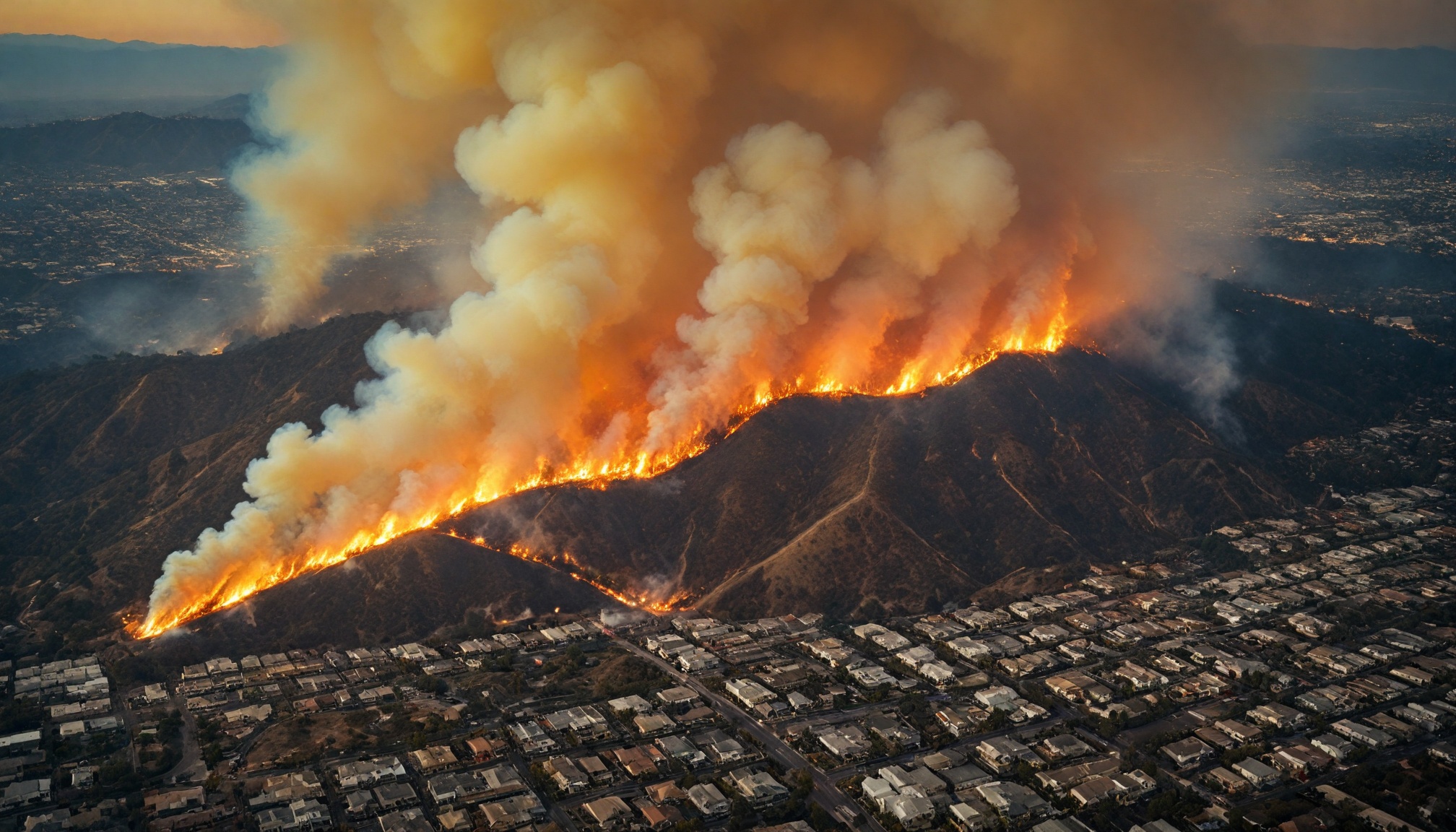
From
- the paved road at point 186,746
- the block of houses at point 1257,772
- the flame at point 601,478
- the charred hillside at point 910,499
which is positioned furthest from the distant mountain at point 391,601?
the block of houses at point 1257,772

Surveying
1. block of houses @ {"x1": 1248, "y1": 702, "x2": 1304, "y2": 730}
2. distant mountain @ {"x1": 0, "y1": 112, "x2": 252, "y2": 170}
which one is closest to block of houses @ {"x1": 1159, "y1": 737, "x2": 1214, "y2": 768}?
block of houses @ {"x1": 1248, "y1": 702, "x2": 1304, "y2": 730}

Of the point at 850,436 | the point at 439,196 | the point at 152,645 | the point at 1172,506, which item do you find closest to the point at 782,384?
the point at 850,436

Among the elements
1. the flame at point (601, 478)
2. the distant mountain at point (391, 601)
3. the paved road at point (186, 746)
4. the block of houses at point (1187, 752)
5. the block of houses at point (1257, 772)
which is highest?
the flame at point (601, 478)

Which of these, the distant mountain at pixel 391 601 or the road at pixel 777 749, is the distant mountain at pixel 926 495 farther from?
the road at pixel 777 749

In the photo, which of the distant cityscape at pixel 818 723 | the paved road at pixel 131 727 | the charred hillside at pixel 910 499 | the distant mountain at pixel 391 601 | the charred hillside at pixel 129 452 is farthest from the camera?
the charred hillside at pixel 910 499

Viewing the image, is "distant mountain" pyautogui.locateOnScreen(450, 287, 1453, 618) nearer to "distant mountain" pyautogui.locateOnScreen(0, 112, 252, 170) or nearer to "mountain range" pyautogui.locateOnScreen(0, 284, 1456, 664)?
"mountain range" pyautogui.locateOnScreen(0, 284, 1456, 664)

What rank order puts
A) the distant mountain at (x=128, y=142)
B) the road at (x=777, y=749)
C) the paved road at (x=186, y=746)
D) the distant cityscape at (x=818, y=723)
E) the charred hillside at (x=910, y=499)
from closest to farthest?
the distant cityscape at (x=818, y=723), the road at (x=777, y=749), the paved road at (x=186, y=746), the charred hillside at (x=910, y=499), the distant mountain at (x=128, y=142)

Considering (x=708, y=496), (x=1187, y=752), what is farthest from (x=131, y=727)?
(x=1187, y=752)
